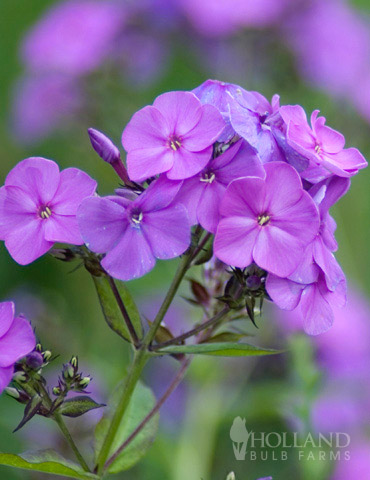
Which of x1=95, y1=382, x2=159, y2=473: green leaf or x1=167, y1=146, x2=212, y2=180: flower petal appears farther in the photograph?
x1=95, y1=382, x2=159, y2=473: green leaf

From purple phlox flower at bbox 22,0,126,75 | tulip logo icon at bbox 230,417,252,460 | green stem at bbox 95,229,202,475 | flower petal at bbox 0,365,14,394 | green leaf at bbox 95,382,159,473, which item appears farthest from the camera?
purple phlox flower at bbox 22,0,126,75

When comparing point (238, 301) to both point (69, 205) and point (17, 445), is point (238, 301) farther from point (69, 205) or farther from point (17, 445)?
point (17, 445)

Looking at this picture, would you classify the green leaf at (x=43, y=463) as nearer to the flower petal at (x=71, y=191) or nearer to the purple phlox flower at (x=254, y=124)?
the flower petal at (x=71, y=191)

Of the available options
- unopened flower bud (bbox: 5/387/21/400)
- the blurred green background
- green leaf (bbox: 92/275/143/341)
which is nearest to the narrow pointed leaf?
unopened flower bud (bbox: 5/387/21/400)

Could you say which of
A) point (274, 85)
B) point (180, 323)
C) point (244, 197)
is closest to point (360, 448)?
point (180, 323)

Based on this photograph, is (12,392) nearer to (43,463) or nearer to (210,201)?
(43,463)

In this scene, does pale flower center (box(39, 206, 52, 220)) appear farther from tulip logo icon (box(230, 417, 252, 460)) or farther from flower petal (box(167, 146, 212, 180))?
tulip logo icon (box(230, 417, 252, 460))

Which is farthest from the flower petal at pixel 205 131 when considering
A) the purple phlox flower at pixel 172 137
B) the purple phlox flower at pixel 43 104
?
the purple phlox flower at pixel 43 104
